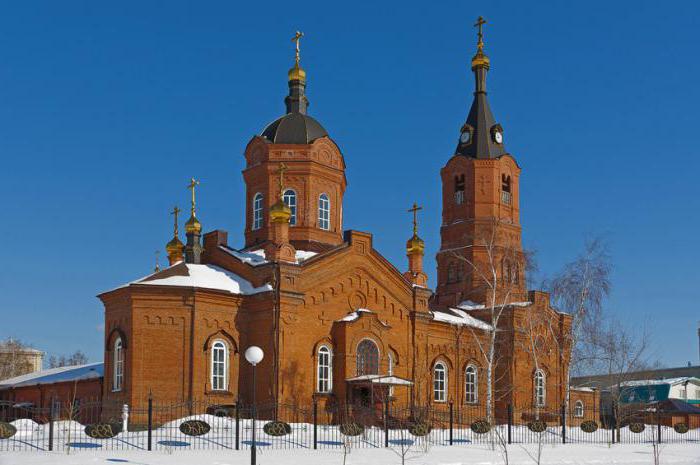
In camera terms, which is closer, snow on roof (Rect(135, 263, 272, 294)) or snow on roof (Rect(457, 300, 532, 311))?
snow on roof (Rect(135, 263, 272, 294))

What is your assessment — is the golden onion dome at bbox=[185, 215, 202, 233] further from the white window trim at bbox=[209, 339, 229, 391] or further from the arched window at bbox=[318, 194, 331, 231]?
the white window trim at bbox=[209, 339, 229, 391]

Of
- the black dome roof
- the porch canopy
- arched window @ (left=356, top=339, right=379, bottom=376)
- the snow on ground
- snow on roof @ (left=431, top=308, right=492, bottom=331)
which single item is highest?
the black dome roof

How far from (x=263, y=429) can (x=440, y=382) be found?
517 inches

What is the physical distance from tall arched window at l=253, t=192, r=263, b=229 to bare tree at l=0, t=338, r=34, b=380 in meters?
28.6

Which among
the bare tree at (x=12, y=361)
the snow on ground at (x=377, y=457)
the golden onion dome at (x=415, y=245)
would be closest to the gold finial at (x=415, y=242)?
the golden onion dome at (x=415, y=245)

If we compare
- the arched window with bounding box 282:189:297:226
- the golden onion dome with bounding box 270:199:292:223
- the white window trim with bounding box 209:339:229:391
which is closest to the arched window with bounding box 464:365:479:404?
the arched window with bounding box 282:189:297:226

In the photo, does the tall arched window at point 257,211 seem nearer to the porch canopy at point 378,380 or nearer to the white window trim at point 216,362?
the white window trim at point 216,362

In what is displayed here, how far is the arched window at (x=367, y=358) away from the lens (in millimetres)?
30656

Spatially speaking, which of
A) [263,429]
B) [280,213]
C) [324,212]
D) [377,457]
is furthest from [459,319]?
[377,457]

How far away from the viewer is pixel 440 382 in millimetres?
34875

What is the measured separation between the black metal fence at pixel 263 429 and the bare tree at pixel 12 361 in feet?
81.5

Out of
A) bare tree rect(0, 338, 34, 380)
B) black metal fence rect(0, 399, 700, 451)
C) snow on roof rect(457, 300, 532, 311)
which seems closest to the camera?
black metal fence rect(0, 399, 700, 451)

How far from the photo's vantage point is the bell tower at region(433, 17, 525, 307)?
3847 cm

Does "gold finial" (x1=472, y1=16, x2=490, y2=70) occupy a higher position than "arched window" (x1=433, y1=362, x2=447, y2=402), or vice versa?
"gold finial" (x1=472, y1=16, x2=490, y2=70)
